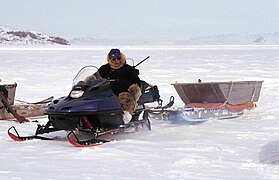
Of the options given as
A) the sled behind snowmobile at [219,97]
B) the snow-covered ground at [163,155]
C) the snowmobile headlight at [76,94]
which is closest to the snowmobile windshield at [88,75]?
the snowmobile headlight at [76,94]

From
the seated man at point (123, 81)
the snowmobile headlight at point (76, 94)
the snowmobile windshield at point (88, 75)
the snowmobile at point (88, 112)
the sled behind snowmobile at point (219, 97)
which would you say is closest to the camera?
the snowmobile at point (88, 112)

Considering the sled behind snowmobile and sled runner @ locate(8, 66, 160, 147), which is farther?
the sled behind snowmobile

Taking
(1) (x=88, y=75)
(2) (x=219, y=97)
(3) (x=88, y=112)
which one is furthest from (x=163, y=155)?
(2) (x=219, y=97)

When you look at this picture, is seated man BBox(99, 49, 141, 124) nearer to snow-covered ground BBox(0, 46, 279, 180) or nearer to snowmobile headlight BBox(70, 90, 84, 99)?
snow-covered ground BBox(0, 46, 279, 180)

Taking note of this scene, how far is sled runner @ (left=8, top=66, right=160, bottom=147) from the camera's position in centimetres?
457

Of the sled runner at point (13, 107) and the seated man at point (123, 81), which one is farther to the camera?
the sled runner at point (13, 107)

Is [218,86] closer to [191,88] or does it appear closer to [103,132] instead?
[191,88]

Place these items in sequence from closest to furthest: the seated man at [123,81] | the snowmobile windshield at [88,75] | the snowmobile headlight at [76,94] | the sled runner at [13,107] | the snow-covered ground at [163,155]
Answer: the snow-covered ground at [163,155], the snowmobile headlight at [76,94], the snowmobile windshield at [88,75], the seated man at [123,81], the sled runner at [13,107]

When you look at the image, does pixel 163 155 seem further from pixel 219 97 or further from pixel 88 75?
pixel 219 97

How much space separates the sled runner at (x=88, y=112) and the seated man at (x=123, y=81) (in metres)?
0.20

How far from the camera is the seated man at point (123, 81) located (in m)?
5.14

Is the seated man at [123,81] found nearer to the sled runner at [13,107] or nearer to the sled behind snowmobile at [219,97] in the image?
the sled behind snowmobile at [219,97]

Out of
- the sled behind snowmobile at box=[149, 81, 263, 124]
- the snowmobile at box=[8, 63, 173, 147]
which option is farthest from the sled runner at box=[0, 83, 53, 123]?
the sled behind snowmobile at box=[149, 81, 263, 124]

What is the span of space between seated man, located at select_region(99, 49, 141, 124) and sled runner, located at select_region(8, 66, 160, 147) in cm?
20
